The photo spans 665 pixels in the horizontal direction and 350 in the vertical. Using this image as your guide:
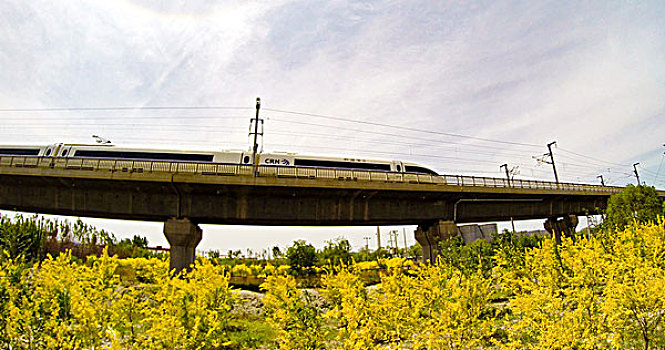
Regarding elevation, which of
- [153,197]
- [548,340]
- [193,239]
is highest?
[153,197]

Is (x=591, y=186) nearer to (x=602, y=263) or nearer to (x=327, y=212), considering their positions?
(x=327, y=212)

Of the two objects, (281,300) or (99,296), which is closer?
(99,296)

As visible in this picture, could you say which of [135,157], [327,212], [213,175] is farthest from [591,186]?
[135,157]

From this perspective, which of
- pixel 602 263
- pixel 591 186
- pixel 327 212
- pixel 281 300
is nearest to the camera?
pixel 602 263

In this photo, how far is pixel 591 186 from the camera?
38.8m

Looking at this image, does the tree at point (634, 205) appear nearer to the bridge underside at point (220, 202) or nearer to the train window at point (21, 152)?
the bridge underside at point (220, 202)

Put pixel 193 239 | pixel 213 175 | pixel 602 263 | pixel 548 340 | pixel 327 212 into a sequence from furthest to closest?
pixel 327 212
pixel 193 239
pixel 213 175
pixel 602 263
pixel 548 340

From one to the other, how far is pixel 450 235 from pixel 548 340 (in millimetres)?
23015

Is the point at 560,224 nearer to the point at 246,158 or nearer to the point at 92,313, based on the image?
the point at 246,158

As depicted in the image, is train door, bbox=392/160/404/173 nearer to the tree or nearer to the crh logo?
the crh logo

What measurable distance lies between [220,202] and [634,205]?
111ft

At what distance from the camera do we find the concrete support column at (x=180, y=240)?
898 inches

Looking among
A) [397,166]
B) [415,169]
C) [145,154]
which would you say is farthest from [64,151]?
[415,169]

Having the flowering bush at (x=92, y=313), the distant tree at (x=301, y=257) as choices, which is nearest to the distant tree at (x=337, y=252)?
the distant tree at (x=301, y=257)
